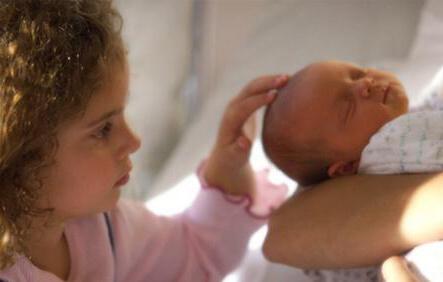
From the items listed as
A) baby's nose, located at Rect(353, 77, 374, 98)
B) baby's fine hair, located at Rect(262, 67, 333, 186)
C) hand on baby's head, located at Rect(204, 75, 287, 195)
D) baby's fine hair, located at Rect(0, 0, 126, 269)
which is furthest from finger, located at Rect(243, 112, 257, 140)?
baby's fine hair, located at Rect(0, 0, 126, 269)

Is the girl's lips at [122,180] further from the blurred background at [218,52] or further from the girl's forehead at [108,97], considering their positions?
the blurred background at [218,52]

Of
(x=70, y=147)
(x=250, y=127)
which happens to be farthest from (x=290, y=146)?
(x=70, y=147)

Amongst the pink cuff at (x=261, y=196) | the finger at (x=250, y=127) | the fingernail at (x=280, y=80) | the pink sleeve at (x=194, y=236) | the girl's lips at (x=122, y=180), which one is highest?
the fingernail at (x=280, y=80)

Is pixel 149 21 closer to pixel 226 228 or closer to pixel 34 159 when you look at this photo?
pixel 226 228

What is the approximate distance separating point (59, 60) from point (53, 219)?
0.68 ft

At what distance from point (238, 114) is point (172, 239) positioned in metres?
0.22

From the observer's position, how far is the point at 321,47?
138cm

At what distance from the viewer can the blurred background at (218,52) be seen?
117cm

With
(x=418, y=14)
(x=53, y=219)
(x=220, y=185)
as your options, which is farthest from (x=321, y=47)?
(x=53, y=219)

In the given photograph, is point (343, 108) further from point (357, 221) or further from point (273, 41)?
point (273, 41)

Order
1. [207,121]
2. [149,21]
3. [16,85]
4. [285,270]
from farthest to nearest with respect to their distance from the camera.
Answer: [207,121] → [149,21] → [285,270] → [16,85]

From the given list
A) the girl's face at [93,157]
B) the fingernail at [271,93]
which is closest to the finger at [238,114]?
the fingernail at [271,93]

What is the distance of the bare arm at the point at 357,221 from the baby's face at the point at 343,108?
72mm

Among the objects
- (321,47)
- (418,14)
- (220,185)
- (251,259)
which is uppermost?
(418,14)
